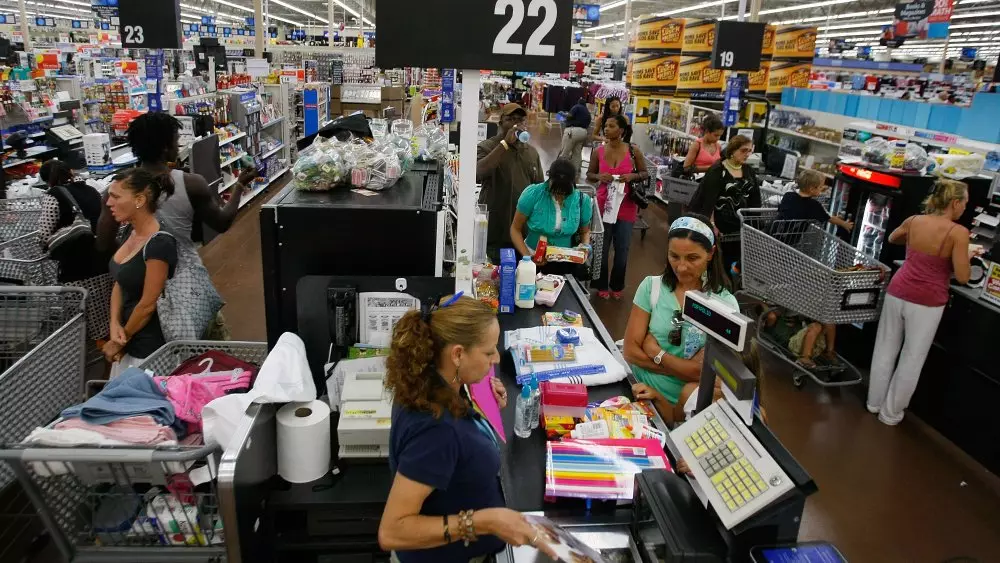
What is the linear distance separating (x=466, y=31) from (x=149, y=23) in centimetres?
605

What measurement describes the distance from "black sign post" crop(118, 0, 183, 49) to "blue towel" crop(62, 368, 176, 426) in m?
5.65

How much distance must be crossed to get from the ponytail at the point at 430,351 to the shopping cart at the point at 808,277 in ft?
12.4

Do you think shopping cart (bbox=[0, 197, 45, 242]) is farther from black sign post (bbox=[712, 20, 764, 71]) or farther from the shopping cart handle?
black sign post (bbox=[712, 20, 764, 71])

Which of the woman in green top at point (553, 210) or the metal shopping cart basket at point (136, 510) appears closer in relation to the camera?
the metal shopping cart basket at point (136, 510)

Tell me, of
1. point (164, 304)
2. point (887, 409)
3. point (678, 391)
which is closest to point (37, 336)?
point (164, 304)

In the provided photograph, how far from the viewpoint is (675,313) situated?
263 cm

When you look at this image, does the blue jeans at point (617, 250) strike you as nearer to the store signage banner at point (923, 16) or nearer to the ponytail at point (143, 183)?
the ponytail at point (143, 183)

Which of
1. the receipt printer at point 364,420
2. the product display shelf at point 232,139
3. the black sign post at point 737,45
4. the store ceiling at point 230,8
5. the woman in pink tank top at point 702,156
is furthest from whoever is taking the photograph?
the store ceiling at point 230,8

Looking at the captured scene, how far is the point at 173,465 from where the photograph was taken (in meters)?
1.92

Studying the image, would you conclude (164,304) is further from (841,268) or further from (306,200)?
(841,268)

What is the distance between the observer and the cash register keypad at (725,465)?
4.40 ft

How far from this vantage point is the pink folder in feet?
6.66

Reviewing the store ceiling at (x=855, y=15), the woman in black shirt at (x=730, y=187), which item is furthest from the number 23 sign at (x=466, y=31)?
the store ceiling at (x=855, y=15)

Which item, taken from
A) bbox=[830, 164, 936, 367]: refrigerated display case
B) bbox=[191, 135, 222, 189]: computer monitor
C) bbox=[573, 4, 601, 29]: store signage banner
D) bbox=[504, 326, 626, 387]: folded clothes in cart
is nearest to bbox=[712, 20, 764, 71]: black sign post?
bbox=[830, 164, 936, 367]: refrigerated display case
